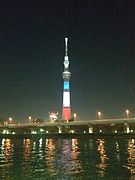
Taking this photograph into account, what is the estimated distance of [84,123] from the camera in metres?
188

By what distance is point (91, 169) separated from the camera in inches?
1804

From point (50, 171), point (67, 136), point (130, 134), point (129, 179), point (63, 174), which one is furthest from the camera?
point (67, 136)

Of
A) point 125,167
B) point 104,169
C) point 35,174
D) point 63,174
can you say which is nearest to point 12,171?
point 35,174

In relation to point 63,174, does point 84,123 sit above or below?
above

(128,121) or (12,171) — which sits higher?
(128,121)

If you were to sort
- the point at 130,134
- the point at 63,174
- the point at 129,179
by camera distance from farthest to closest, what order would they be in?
the point at 130,134, the point at 63,174, the point at 129,179

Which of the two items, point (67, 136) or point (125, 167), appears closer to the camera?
point (125, 167)

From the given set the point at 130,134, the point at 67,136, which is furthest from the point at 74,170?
the point at 67,136

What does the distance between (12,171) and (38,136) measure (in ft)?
477

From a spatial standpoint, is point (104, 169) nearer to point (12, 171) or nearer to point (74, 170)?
point (74, 170)

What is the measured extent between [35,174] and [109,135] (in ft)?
419

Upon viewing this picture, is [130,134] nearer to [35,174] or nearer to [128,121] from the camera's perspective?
[128,121]

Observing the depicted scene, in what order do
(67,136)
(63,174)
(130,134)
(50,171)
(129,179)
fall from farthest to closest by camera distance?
1. (67,136)
2. (130,134)
3. (50,171)
4. (63,174)
5. (129,179)

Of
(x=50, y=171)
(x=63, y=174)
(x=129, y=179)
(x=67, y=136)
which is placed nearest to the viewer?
(x=129, y=179)
